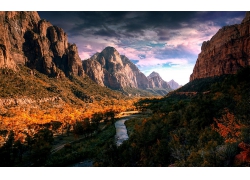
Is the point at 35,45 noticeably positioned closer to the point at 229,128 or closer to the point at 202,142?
the point at 202,142

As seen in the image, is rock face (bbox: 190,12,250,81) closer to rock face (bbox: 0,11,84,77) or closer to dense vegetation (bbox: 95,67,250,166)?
dense vegetation (bbox: 95,67,250,166)

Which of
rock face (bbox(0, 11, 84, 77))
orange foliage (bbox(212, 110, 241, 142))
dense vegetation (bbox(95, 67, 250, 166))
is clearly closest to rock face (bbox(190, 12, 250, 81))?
dense vegetation (bbox(95, 67, 250, 166))

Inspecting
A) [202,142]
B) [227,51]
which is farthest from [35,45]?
[202,142]

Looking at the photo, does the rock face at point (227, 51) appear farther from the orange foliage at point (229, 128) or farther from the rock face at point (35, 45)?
the rock face at point (35, 45)

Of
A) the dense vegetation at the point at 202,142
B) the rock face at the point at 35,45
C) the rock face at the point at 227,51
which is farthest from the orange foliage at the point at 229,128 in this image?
the rock face at the point at 35,45
